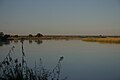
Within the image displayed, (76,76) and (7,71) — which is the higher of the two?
(7,71)

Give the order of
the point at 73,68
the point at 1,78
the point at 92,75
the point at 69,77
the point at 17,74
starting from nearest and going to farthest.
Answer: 1. the point at 17,74
2. the point at 1,78
3. the point at 69,77
4. the point at 92,75
5. the point at 73,68

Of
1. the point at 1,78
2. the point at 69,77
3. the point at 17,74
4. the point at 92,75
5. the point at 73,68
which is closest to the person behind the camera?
the point at 17,74

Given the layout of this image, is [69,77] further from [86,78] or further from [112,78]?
[112,78]

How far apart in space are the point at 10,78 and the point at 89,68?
3809 millimetres

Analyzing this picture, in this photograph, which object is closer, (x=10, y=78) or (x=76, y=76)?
(x=10, y=78)

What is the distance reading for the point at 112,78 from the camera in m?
4.54

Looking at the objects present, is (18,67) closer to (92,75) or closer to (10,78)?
(10,78)

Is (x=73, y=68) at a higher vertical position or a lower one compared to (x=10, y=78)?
lower

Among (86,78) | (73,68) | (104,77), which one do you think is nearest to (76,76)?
(86,78)

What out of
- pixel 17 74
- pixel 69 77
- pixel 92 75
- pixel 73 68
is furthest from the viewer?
pixel 73 68

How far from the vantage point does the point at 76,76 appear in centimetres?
463

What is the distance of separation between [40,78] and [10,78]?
263mm

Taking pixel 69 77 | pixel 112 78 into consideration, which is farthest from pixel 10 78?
pixel 112 78

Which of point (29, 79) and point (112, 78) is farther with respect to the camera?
point (112, 78)
